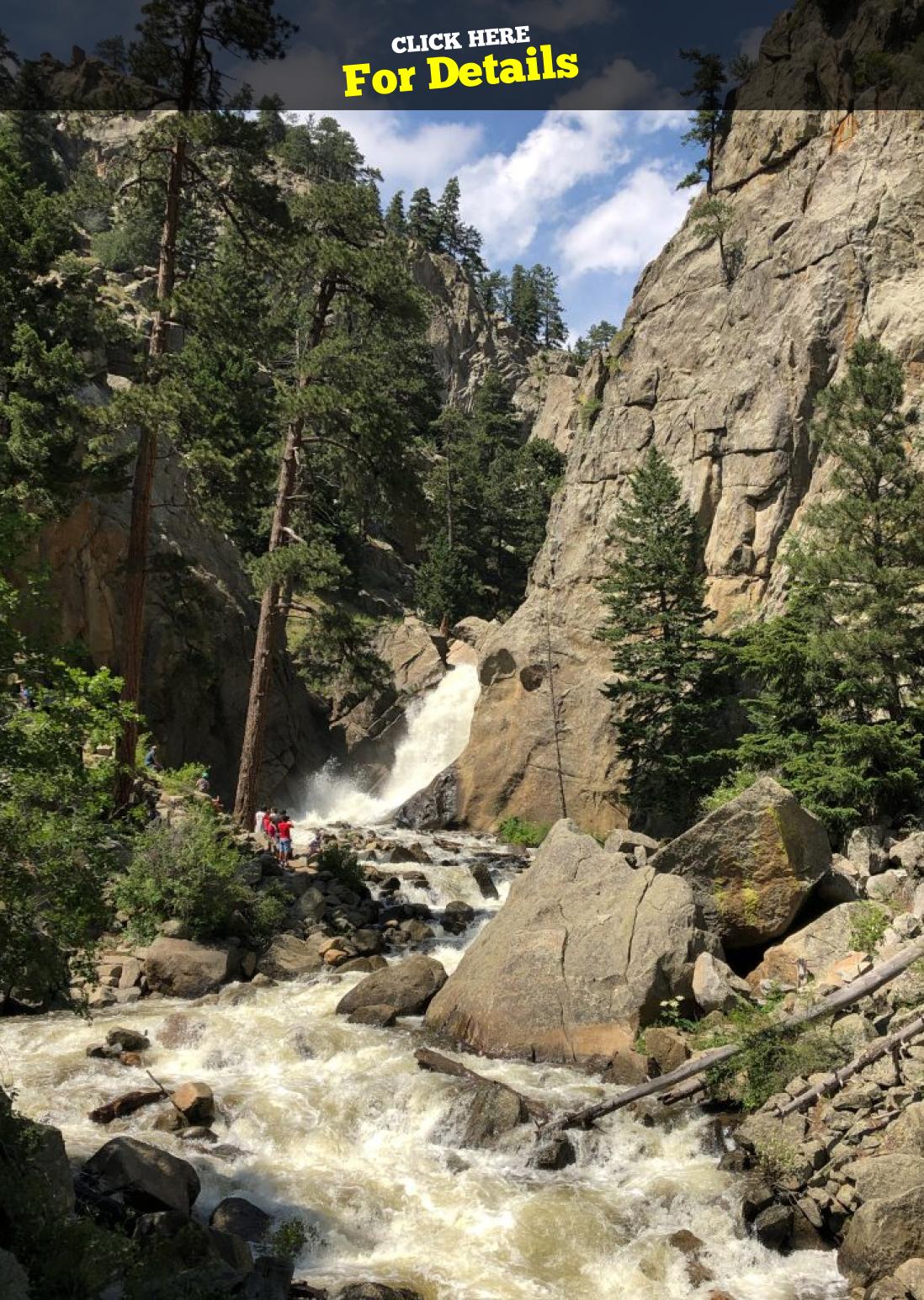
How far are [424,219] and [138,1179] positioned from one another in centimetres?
11699

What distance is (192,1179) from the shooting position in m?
9.20

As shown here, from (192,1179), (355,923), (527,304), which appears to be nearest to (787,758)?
(355,923)

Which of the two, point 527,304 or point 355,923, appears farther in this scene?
point 527,304

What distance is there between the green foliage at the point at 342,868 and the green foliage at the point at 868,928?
10427 millimetres

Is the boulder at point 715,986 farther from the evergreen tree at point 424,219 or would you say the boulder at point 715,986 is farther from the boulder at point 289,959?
the evergreen tree at point 424,219

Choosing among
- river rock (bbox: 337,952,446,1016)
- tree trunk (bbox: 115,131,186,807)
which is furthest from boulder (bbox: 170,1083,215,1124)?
tree trunk (bbox: 115,131,186,807)

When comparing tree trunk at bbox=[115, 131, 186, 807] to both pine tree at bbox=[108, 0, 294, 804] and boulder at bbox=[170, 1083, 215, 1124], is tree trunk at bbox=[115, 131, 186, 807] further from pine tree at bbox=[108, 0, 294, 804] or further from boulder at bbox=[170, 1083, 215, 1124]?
boulder at bbox=[170, 1083, 215, 1124]

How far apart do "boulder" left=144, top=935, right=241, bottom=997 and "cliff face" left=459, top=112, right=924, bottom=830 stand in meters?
19.7

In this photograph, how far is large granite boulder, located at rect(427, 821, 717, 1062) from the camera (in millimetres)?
13352

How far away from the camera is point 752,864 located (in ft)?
50.1

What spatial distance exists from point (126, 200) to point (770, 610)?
23.7 meters

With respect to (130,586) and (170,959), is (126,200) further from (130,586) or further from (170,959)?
(170,959)

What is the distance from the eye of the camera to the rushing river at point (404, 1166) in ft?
28.8

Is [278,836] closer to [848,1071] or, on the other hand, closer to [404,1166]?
[404,1166]
